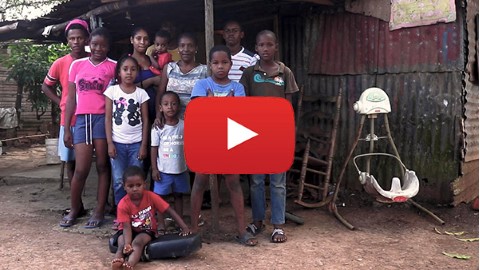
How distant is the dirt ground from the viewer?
342 centimetres

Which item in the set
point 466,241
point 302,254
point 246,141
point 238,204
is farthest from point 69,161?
point 466,241

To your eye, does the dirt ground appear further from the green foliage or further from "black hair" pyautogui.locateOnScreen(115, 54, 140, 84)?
the green foliage

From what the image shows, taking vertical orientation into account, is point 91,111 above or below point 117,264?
above

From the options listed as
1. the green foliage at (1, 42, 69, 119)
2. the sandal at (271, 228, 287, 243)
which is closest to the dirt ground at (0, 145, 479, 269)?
the sandal at (271, 228, 287, 243)

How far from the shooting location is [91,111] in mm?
4031

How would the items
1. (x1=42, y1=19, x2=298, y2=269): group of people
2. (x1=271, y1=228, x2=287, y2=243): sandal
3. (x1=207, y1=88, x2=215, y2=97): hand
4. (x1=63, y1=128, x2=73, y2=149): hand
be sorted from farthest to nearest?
(x1=63, y1=128, x2=73, y2=149): hand, (x1=271, y1=228, x2=287, y2=243): sandal, (x1=42, y1=19, x2=298, y2=269): group of people, (x1=207, y1=88, x2=215, y2=97): hand

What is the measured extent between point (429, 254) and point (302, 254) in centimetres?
105

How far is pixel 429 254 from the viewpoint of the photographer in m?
3.71

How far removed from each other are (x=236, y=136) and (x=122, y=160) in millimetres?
1284

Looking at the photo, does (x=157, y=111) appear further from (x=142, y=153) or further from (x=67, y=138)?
(x=67, y=138)

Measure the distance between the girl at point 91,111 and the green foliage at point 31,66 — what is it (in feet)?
26.0

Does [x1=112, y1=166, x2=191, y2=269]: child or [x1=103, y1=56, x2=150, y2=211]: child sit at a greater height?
[x1=103, y1=56, x2=150, y2=211]: child

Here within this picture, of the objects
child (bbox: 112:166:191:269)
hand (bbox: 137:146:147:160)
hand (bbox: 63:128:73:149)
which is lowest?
child (bbox: 112:166:191:269)

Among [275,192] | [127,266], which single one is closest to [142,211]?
[127,266]
